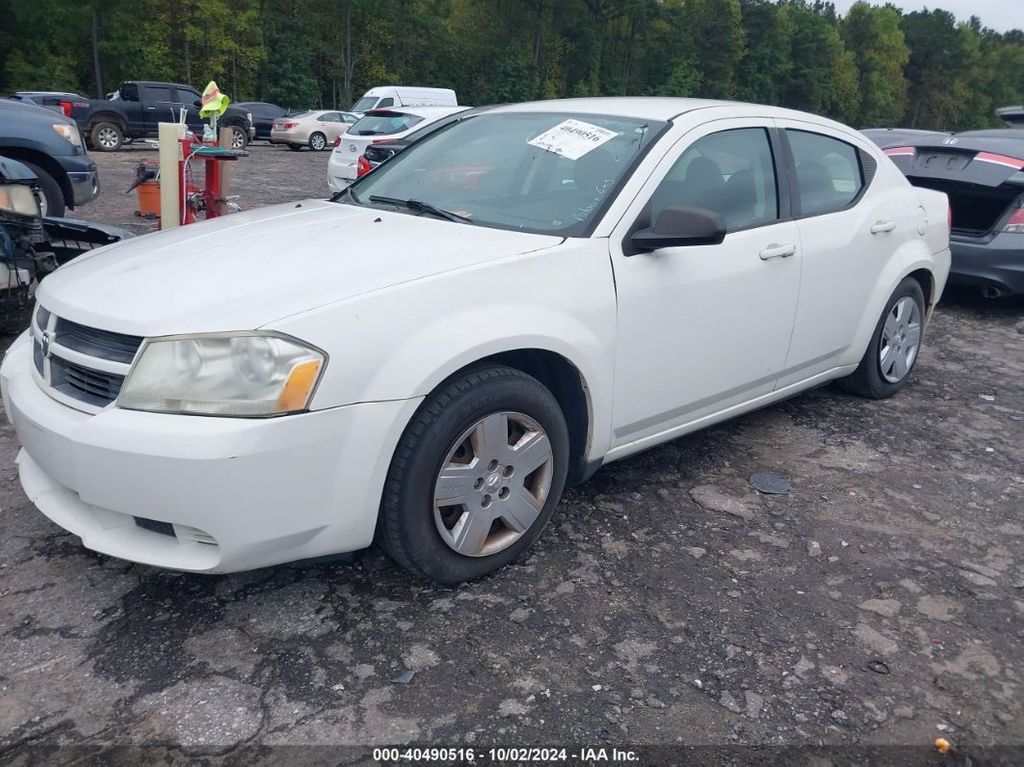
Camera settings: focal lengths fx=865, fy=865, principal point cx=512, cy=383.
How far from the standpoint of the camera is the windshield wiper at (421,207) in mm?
3260

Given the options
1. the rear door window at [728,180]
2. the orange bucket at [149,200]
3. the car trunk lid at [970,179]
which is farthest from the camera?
the orange bucket at [149,200]

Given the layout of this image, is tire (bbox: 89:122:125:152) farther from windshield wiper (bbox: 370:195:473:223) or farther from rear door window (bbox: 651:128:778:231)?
rear door window (bbox: 651:128:778:231)

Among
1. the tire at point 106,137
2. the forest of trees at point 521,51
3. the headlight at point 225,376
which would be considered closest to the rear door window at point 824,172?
the headlight at point 225,376

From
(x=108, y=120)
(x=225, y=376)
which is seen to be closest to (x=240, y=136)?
(x=108, y=120)

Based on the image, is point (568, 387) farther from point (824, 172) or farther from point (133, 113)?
point (133, 113)

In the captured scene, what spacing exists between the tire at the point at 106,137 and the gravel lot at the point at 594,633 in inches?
872

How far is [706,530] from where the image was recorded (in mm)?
3367

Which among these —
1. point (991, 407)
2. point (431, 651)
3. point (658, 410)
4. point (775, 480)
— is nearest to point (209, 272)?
point (431, 651)

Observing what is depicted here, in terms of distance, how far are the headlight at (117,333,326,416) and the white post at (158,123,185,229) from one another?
4.56 m

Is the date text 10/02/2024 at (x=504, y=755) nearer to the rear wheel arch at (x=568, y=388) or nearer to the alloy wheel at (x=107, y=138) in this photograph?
the rear wheel arch at (x=568, y=388)

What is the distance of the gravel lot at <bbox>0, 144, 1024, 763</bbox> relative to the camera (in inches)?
90.1

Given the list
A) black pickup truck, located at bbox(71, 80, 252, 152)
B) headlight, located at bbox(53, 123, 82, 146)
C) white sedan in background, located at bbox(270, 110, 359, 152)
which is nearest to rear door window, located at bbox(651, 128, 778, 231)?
headlight, located at bbox(53, 123, 82, 146)

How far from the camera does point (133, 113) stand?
23875 mm

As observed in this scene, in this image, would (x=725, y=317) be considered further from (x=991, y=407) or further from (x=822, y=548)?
(x=991, y=407)
